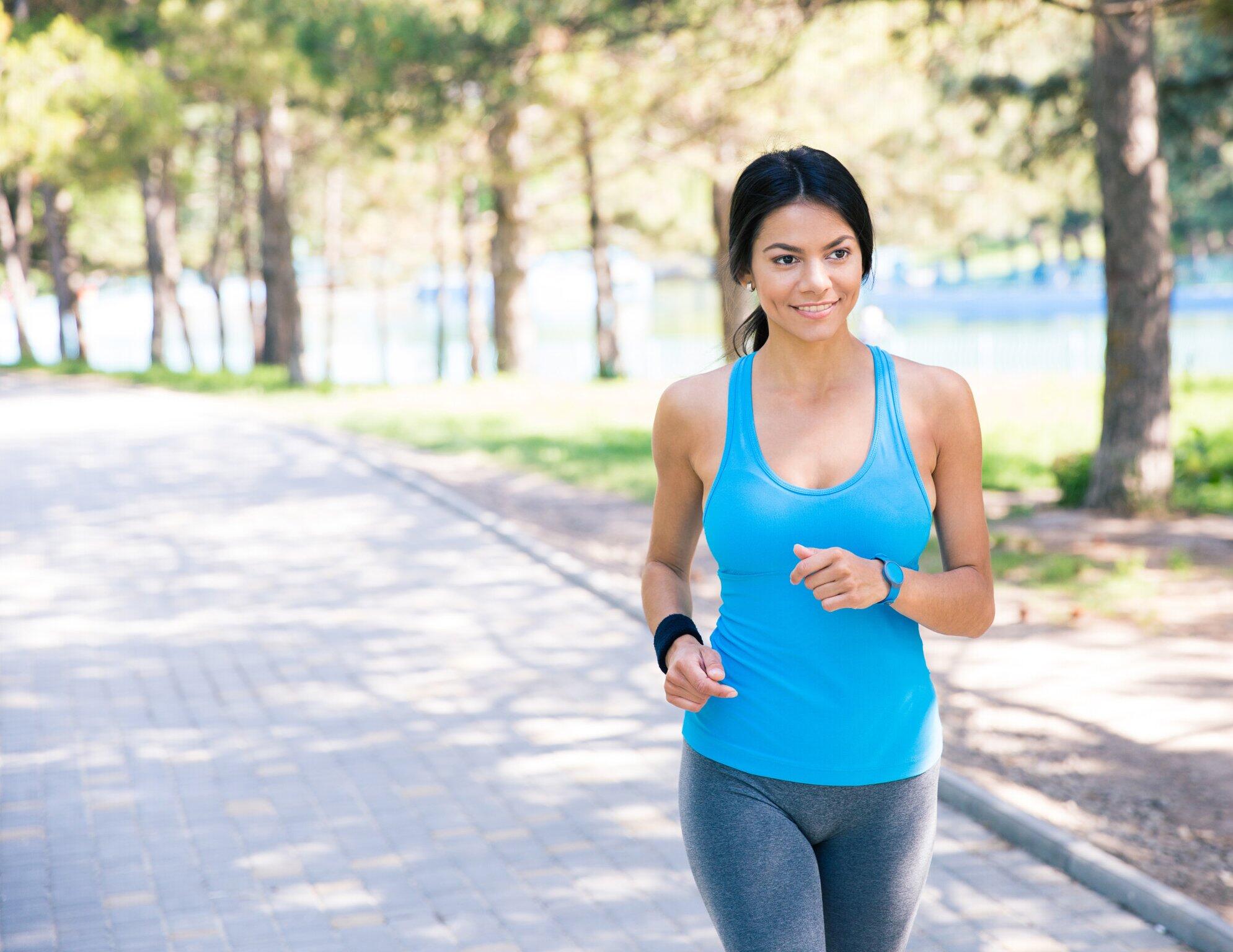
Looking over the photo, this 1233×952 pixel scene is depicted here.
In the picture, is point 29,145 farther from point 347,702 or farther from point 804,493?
point 804,493

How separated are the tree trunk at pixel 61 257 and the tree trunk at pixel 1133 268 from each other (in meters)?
26.8

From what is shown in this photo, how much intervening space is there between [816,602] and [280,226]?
882 inches

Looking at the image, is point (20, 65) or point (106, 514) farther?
point (20, 65)

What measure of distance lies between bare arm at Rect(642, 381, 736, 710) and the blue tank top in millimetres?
93

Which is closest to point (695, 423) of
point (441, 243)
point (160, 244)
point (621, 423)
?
point (621, 423)

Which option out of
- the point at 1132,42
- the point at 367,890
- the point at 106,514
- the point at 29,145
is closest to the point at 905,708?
the point at 367,890

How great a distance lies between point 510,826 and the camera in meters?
4.97

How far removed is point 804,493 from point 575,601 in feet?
20.9

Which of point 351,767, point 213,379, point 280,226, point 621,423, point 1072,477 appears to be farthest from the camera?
point 213,379

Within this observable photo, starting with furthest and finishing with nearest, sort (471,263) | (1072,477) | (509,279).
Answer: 1. (471,263)
2. (509,279)
3. (1072,477)

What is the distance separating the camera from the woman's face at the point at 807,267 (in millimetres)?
2201

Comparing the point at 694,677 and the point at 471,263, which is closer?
the point at 694,677

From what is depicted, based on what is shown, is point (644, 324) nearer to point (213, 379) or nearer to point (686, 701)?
point (213, 379)

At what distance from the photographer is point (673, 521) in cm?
246
